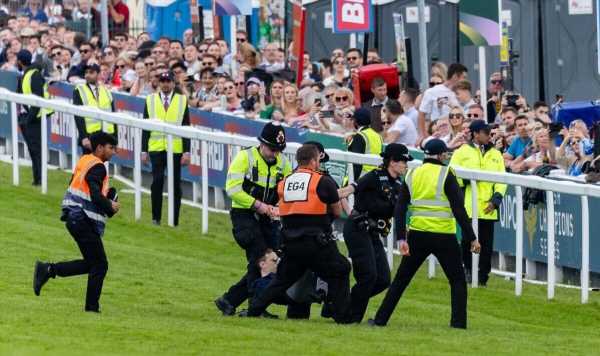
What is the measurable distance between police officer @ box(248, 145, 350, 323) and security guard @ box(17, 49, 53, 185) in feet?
30.2

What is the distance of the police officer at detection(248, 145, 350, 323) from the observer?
50.9 ft

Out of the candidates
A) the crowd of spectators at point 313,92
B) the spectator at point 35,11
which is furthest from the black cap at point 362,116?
the spectator at point 35,11

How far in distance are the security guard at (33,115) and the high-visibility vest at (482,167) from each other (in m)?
7.21

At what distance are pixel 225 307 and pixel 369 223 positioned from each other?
1444mm

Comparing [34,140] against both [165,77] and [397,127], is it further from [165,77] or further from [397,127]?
[397,127]

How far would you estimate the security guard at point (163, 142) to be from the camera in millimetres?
22406

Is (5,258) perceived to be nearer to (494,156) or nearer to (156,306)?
(156,306)

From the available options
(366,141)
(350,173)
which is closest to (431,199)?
(366,141)

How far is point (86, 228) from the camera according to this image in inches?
619

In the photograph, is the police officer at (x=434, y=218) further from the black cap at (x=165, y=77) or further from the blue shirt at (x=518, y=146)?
the black cap at (x=165, y=77)

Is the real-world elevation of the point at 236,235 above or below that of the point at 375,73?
below

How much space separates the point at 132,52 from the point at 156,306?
14190mm

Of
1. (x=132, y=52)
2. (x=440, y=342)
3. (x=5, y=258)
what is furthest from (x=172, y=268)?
(x=132, y=52)

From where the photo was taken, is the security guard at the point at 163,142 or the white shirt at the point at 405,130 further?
the security guard at the point at 163,142
